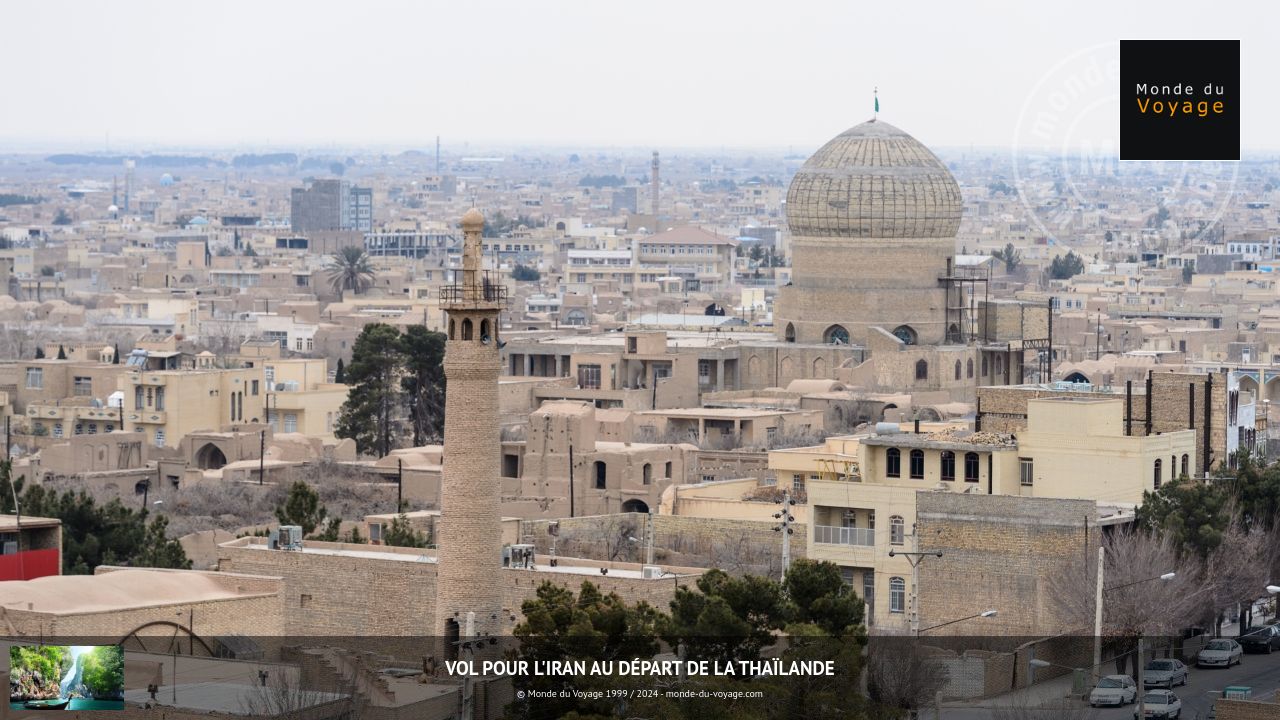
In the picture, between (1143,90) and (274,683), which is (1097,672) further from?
(1143,90)

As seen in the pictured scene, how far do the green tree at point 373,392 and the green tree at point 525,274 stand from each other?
70.0m

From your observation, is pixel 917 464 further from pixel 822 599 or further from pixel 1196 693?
pixel 822 599

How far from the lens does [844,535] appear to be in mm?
37375

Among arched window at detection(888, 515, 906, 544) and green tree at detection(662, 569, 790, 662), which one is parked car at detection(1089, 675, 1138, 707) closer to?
green tree at detection(662, 569, 790, 662)

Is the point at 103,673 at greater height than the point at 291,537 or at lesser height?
greater

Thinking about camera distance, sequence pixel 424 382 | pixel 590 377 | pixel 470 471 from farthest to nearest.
Result: pixel 590 377 → pixel 424 382 → pixel 470 471

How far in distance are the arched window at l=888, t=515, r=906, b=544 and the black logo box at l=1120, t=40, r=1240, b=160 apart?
Result: 45.3ft

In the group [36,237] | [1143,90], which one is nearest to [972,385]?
[1143,90]

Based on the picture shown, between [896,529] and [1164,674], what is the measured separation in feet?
14.9

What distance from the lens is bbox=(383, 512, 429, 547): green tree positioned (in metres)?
38.9

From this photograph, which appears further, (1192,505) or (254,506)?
(254,506)

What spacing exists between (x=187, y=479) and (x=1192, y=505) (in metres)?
18.9

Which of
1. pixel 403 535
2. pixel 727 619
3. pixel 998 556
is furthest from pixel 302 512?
pixel 727 619

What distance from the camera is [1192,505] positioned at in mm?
36719
